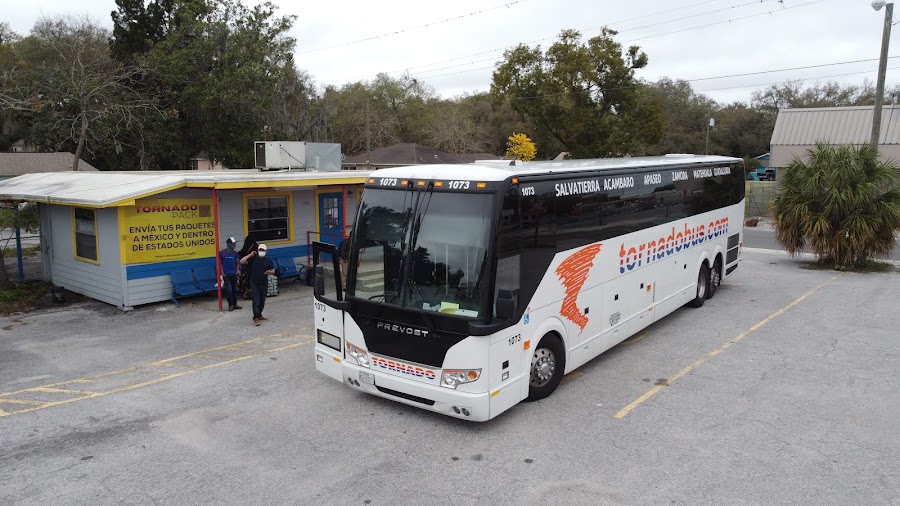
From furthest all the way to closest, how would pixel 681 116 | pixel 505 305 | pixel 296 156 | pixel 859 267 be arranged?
pixel 681 116 < pixel 859 267 < pixel 296 156 < pixel 505 305

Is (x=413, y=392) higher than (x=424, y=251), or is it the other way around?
(x=424, y=251)

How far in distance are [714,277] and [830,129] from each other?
30.1 metres

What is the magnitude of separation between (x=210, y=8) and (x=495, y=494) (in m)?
31.6

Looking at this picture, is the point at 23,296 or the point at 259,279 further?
the point at 23,296

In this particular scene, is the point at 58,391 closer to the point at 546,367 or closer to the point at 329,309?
the point at 329,309

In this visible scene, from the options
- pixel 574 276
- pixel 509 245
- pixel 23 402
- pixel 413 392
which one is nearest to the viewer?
pixel 509 245

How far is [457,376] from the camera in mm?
6891

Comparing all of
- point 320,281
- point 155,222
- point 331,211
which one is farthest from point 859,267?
point 155,222

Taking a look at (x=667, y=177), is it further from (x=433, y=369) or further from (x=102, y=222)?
(x=102, y=222)

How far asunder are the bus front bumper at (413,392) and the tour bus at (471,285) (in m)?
0.01

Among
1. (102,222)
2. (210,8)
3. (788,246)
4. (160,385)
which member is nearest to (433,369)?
(160,385)

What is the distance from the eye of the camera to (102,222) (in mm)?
13328

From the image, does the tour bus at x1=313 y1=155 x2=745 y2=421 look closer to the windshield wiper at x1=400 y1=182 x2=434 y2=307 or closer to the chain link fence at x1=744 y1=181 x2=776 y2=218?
the windshield wiper at x1=400 y1=182 x2=434 y2=307

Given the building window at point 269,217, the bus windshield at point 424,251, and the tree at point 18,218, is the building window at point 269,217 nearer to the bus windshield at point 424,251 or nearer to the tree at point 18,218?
the tree at point 18,218
